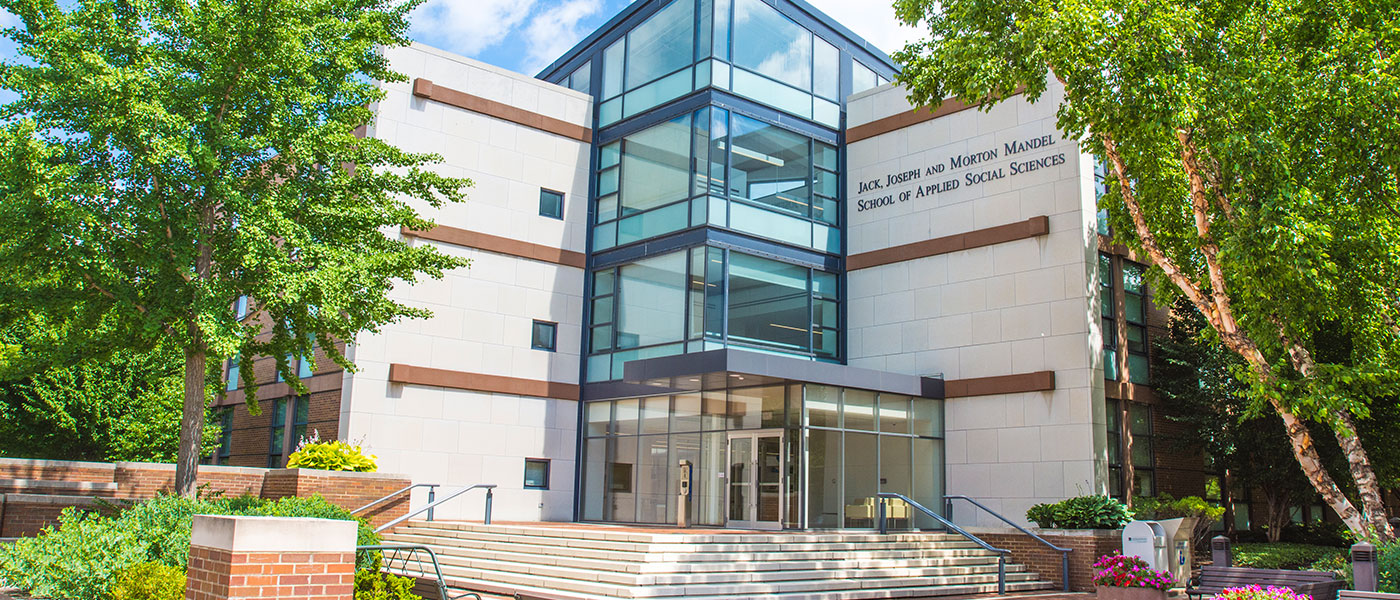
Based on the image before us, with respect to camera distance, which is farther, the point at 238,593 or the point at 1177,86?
the point at 1177,86

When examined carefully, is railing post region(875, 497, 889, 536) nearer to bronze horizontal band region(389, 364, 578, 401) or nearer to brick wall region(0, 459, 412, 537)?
bronze horizontal band region(389, 364, 578, 401)

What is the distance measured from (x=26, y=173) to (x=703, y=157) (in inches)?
526

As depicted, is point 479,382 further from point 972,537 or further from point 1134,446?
point 1134,446

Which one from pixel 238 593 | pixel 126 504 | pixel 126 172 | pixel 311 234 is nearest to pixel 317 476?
pixel 126 504

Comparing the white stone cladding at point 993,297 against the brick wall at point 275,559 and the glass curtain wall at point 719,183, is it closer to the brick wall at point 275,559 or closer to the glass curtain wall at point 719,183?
the glass curtain wall at point 719,183

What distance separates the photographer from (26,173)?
590 inches

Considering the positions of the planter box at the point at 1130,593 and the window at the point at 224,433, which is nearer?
the planter box at the point at 1130,593

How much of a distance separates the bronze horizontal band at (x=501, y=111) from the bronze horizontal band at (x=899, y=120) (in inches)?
270

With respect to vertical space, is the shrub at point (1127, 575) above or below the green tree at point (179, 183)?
below

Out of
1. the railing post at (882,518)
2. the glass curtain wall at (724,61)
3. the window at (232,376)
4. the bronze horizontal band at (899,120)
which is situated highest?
the glass curtain wall at (724,61)

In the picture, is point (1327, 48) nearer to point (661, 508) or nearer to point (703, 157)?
point (703, 157)

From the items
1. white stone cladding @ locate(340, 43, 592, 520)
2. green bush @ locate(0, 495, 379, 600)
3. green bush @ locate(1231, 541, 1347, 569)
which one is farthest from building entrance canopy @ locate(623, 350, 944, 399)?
green bush @ locate(0, 495, 379, 600)

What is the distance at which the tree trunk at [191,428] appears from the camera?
53.9 ft

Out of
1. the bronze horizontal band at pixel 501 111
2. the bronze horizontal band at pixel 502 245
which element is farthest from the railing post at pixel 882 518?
the bronze horizontal band at pixel 501 111
